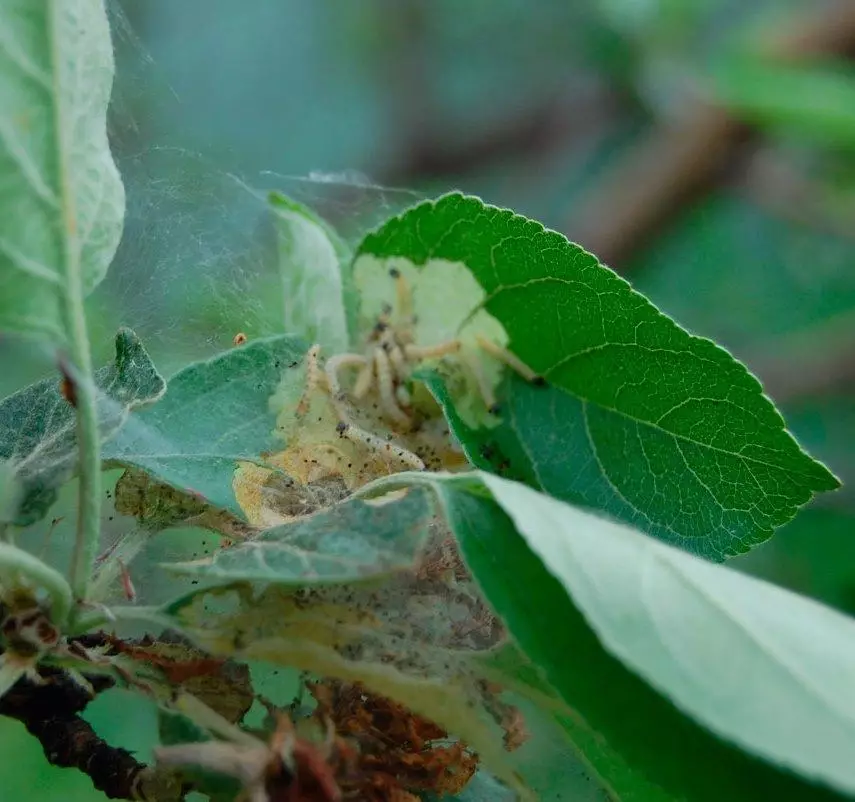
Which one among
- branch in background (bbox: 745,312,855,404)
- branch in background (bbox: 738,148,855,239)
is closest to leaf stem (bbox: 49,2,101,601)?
branch in background (bbox: 745,312,855,404)

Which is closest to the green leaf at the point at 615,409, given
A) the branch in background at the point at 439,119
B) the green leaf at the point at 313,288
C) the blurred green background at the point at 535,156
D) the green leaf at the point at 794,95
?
the green leaf at the point at 313,288

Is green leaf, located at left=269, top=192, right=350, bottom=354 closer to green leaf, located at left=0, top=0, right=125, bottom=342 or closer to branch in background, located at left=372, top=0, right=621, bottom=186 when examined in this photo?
green leaf, located at left=0, top=0, right=125, bottom=342

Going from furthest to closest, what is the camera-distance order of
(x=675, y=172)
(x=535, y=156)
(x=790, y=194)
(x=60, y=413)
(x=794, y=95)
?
1. (x=535, y=156)
2. (x=790, y=194)
3. (x=675, y=172)
4. (x=794, y=95)
5. (x=60, y=413)

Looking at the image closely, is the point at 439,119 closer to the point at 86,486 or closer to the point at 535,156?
the point at 535,156

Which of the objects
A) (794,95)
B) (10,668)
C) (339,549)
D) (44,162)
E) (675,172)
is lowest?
(10,668)

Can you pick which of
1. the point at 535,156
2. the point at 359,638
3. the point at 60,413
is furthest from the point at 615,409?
the point at 535,156

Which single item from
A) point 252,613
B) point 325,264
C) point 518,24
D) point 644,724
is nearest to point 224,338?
point 325,264

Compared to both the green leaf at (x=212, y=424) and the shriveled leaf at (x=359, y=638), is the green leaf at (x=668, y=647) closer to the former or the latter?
the shriveled leaf at (x=359, y=638)
